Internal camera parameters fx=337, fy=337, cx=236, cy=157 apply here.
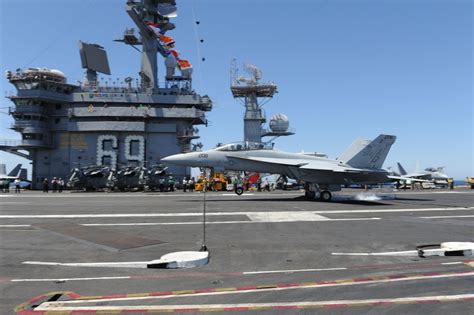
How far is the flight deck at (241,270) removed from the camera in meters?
4.41

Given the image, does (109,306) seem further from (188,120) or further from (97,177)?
(188,120)

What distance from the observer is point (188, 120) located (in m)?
51.2

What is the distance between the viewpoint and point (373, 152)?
22.3 meters

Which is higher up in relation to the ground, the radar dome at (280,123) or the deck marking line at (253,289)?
the radar dome at (280,123)

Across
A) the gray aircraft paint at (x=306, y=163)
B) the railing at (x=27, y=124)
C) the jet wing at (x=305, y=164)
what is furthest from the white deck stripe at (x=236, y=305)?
the railing at (x=27, y=124)

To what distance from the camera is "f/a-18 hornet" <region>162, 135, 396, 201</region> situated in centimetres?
2078

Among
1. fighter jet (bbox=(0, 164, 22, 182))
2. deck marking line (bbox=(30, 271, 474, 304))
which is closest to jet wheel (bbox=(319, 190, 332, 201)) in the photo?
deck marking line (bbox=(30, 271, 474, 304))

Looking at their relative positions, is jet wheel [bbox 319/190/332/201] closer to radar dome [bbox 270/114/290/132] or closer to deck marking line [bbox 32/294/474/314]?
deck marking line [bbox 32/294/474/314]

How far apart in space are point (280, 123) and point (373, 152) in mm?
41675

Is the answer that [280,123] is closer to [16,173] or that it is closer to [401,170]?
[401,170]

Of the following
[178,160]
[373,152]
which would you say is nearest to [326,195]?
[373,152]

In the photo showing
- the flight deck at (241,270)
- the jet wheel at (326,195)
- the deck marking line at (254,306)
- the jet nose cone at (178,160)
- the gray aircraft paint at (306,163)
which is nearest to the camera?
the deck marking line at (254,306)

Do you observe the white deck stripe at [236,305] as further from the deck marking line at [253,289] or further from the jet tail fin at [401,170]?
the jet tail fin at [401,170]

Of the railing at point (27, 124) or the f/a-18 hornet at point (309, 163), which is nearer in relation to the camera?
the f/a-18 hornet at point (309, 163)
